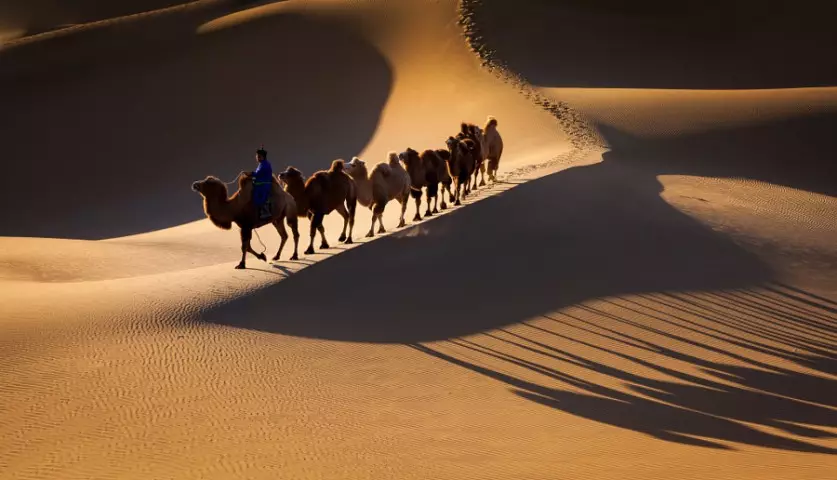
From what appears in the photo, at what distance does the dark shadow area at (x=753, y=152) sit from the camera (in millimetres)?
24203

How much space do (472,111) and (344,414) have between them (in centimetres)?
2422

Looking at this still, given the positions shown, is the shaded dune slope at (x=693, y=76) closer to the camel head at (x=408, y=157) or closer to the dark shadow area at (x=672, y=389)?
the camel head at (x=408, y=157)

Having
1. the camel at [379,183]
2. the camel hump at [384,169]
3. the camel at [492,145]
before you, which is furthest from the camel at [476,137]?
the camel hump at [384,169]

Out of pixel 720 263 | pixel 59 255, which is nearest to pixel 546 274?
pixel 720 263

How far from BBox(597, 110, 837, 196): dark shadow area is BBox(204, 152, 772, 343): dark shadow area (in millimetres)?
5610

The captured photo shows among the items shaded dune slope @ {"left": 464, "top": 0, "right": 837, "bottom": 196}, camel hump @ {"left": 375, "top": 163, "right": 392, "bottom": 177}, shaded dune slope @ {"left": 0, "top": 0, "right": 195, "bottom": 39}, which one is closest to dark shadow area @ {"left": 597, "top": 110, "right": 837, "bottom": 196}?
shaded dune slope @ {"left": 464, "top": 0, "right": 837, "bottom": 196}

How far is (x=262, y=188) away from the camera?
45.4 ft

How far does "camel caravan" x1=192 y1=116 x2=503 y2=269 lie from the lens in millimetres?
13883

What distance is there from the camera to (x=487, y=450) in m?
8.12

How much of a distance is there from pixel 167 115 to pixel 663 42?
2470cm

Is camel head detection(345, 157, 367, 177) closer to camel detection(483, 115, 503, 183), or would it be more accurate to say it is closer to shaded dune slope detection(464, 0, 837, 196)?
camel detection(483, 115, 503, 183)

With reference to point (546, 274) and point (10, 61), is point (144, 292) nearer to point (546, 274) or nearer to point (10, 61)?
point (546, 274)

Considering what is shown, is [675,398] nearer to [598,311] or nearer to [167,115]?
[598,311]

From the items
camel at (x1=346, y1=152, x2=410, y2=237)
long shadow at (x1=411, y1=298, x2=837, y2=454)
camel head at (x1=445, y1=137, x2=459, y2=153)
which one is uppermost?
camel head at (x1=445, y1=137, x2=459, y2=153)
